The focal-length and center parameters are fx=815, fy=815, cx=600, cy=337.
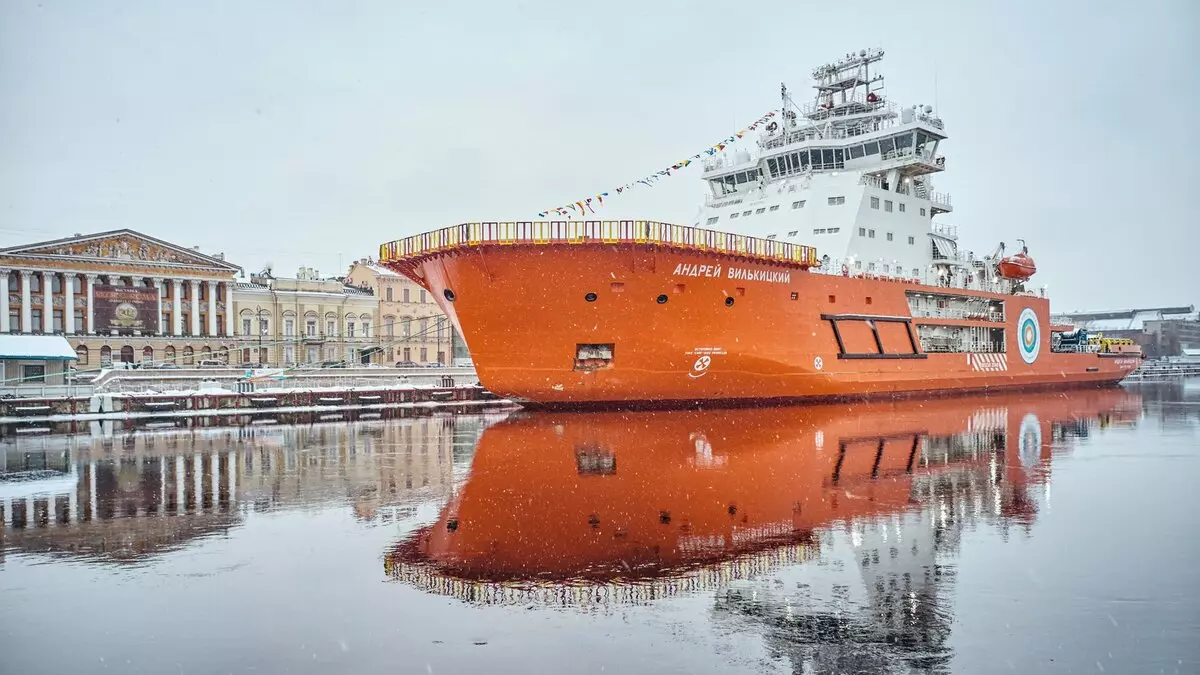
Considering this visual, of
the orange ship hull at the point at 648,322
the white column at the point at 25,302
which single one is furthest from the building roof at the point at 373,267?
the orange ship hull at the point at 648,322

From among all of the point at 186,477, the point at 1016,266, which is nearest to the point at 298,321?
the point at 1016,266

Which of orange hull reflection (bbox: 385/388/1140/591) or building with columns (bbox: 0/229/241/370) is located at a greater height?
building with columns (bbox: 0/229/241/370)

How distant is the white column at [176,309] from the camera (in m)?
57.5

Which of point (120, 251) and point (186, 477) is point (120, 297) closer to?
point (120, 251)

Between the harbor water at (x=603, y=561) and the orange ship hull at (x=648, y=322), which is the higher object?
the orange ship hull at (x=648, y=322)

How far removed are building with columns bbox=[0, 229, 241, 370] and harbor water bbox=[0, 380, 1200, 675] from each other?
45796 mm

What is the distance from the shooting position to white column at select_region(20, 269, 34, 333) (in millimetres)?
52969

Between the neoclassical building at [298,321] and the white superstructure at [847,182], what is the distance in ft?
117

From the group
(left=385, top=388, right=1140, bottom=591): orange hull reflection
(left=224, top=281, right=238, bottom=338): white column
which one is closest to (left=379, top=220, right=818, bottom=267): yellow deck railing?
(left=385, top=388, right=1140, bottom=591): orange hull reflection

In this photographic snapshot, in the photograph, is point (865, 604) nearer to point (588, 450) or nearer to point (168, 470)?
point (588, 450)

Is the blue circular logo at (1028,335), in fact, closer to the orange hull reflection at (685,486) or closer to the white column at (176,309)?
the orange hull reflection at (685,486)

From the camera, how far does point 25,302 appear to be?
53.1 m

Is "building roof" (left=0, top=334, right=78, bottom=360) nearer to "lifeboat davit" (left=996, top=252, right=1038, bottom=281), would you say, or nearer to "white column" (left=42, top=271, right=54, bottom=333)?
"white column" (left=42, top=271, right=54, bottom=333)

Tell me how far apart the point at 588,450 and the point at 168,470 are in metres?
6.89
